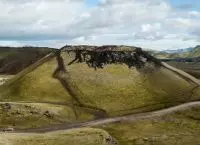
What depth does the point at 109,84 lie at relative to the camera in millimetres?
141500

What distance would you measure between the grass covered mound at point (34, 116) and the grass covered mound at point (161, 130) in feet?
49.8

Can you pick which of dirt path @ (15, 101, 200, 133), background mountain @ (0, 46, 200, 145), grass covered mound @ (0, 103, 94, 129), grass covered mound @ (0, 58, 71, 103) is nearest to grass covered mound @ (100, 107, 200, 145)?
background mountain @ (0, 46, 200, 145)

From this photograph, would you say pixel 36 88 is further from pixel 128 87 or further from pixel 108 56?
pixel 108 56

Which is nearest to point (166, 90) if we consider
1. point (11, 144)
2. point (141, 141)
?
point (141, 141)

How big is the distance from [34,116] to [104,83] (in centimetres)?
3104

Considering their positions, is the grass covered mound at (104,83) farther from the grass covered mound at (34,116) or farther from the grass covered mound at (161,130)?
the grass covered mound at (161,130)

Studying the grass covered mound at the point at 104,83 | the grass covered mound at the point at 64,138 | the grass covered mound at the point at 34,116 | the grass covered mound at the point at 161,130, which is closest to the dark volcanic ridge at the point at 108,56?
the grass covered mound at the point at 104,83

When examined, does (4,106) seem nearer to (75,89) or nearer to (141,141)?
(75,89)

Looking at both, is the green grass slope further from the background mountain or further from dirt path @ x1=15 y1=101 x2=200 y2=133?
dirt path @ x1=15 y1=101 x2=200 y2=133

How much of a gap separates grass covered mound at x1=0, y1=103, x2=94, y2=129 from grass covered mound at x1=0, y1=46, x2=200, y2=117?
875 cm

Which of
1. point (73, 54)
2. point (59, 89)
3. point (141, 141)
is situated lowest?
point (141, 141)

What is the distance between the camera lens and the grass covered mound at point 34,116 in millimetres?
115812

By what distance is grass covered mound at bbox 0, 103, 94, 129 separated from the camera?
115812mm

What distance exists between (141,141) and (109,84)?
42.2 m
